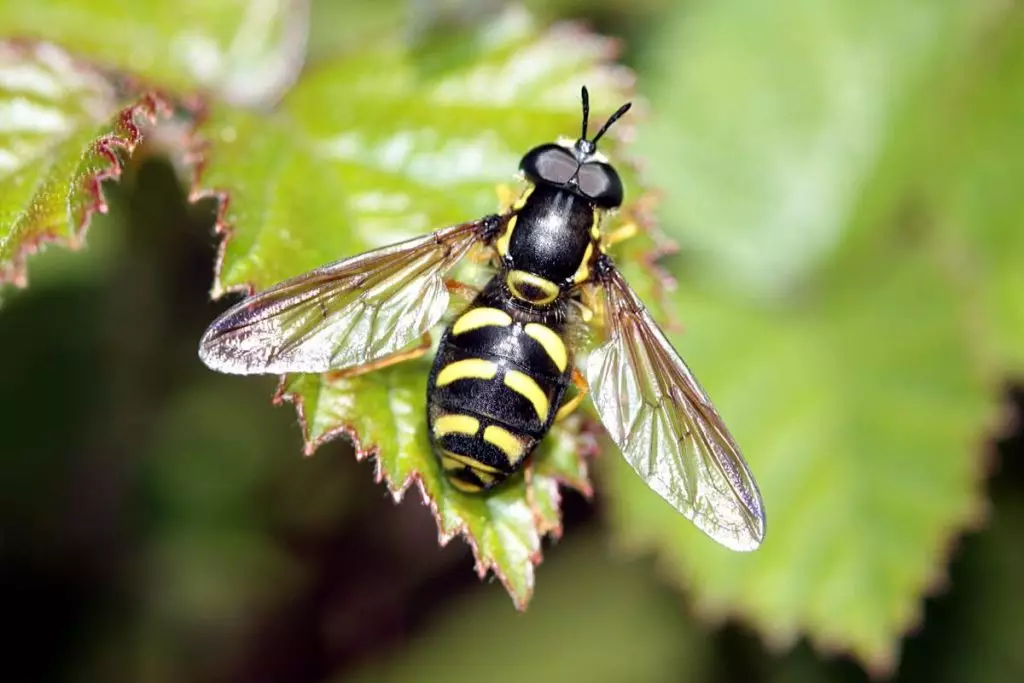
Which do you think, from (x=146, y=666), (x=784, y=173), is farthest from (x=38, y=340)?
(x=784, y=173)

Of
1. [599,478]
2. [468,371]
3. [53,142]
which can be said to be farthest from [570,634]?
[53,142]

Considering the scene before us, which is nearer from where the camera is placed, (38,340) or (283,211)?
(283,211)

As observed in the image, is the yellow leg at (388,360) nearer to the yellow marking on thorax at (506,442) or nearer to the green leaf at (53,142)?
the yellow marking on thorax at (506,442)

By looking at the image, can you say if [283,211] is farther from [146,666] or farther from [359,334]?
[146,666]

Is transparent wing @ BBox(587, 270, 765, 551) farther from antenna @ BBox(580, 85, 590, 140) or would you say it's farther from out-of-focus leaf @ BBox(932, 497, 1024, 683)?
out-of-focus leaf @ BBox(932, 497, 1024, 683)

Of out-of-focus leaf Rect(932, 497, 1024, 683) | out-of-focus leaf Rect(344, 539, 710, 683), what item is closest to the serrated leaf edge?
out-of-focus leaf Rect(344, 539, 710, 683)

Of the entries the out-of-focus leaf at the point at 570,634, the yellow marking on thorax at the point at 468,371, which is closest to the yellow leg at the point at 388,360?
the yellow marking on thorax at the point at 468,371
